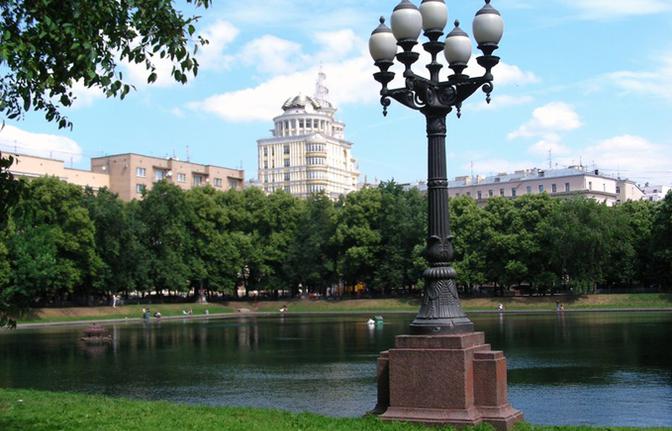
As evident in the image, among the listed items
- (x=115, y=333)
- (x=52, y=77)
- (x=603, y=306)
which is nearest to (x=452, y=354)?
(x=52, y=77)

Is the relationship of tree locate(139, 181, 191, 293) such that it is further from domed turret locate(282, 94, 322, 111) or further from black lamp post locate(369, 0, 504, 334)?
domed turret locate(282, 94, 322, 111)

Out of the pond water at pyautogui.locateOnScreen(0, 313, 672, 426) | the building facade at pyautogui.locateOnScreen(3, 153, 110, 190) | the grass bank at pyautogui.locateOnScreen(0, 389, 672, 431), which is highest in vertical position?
the building facade at pyautogui.locateOnScreen(3, 153, 110, 190)

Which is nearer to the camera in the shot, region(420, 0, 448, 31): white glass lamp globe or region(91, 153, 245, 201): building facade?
region(420, 0, 448, 31): white glass lamp globe

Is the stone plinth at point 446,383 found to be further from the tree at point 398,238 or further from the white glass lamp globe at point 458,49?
the tree at point 398,238

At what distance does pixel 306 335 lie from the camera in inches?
2020

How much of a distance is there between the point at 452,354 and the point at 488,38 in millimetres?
5733

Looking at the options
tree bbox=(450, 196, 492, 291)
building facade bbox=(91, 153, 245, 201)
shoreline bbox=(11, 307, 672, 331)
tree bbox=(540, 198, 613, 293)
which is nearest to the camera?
shoreline bbox=(11, 307, 672, 331)

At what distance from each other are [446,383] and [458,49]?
607 cm

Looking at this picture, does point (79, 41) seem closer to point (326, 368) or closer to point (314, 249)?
point (326, 368)

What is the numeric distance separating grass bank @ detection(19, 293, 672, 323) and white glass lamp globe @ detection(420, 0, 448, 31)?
205 ft

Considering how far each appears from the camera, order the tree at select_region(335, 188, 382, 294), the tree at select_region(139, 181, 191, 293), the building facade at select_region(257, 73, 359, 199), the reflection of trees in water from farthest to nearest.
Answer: the building facade at select_region(257, 73, 359, 199), the tree at select_region(335, 188, 382, 294), the tree at select_region(139, 181, 191, 293), the reflection of trees in water

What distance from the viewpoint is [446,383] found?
13289 millimetres

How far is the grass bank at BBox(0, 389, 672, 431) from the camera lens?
44.1 feet

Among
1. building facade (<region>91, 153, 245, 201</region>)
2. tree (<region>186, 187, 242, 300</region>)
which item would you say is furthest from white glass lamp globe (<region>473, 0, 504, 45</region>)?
building facade (<region>91, 153, 245, 201</region>)
